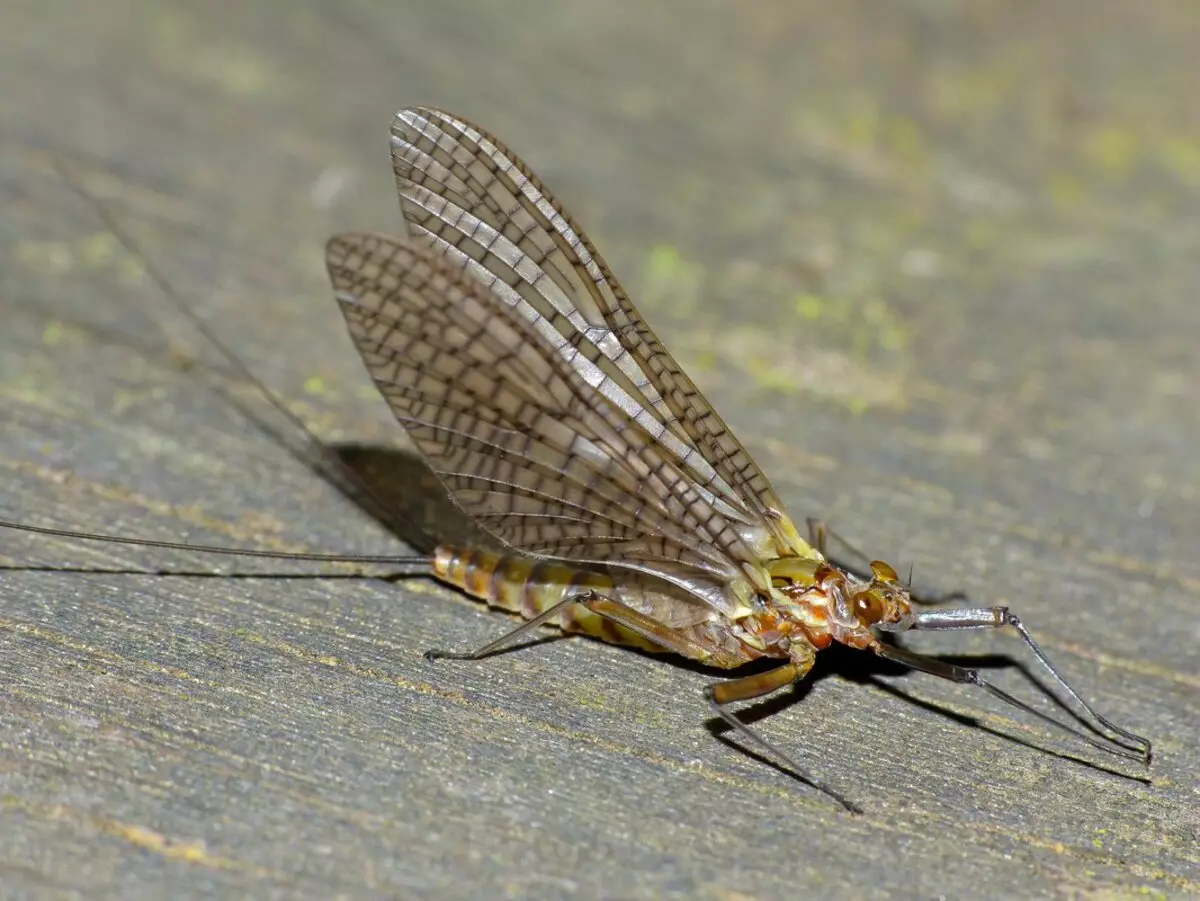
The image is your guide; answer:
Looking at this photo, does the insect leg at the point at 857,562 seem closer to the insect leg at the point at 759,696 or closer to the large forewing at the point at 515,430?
the large forewing at the point at 515,430

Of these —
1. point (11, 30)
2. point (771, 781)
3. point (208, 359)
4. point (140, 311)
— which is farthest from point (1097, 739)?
point (11, 30)

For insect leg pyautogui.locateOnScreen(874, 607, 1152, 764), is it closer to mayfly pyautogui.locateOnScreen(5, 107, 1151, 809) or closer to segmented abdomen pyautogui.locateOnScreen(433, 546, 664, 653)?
mayfly pyautogui.locateOnScreen(5, 107, 1151, 809)

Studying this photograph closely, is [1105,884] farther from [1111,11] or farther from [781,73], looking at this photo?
[1111,11]

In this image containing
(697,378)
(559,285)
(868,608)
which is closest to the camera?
(868,608)

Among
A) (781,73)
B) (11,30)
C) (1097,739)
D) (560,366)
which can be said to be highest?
(781,73)

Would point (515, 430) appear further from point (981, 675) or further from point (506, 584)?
point (981, 675)

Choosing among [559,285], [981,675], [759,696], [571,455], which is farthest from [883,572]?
[559,285]

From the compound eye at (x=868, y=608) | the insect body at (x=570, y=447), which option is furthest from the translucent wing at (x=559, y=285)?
the compound eye at (x=868, y=608)
